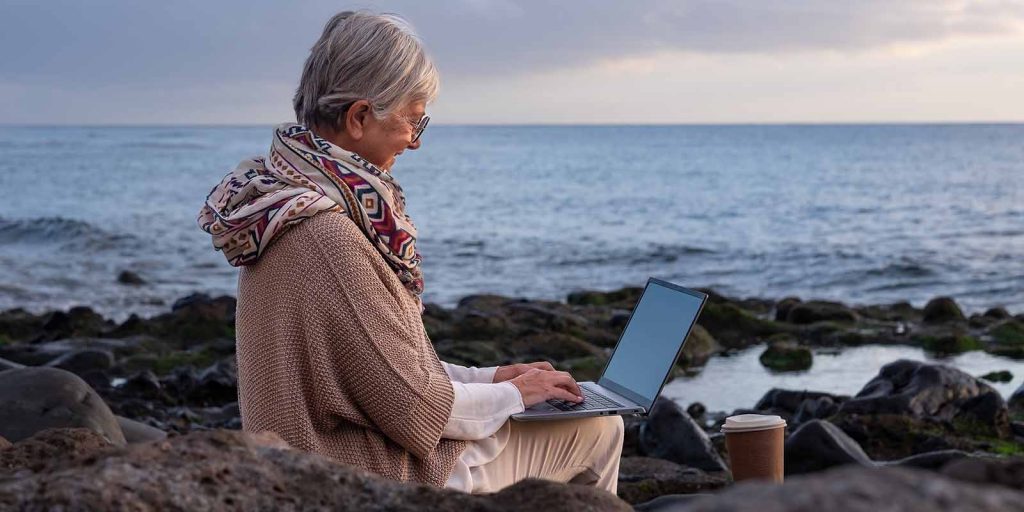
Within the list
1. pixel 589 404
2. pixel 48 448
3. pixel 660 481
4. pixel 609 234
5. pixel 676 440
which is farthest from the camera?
pixel 609 234

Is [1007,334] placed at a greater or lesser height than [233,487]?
lesser

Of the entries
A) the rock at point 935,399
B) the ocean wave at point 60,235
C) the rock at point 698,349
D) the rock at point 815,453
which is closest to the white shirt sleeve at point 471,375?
the rock at point 815,453

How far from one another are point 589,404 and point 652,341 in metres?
Result: 0.43

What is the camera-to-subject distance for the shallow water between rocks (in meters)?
11.3

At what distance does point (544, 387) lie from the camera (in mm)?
4004

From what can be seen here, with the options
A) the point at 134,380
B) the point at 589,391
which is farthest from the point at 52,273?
the point at 589,391

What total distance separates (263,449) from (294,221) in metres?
1.32

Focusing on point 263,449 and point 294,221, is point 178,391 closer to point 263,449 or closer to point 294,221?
point 294,221

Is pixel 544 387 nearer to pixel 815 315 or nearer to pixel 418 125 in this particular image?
pixel 418 125

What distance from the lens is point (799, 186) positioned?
175ft

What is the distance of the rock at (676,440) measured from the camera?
7.93 metres

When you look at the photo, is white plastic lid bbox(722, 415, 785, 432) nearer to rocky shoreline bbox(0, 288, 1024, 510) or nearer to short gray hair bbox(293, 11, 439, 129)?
rocky shoreline bbox(0, 288, 1024, 510)

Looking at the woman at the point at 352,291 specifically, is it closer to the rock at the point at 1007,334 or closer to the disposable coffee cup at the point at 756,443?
the disposable coffee cup at the point at 756,443

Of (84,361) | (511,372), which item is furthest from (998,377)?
(84,361)
